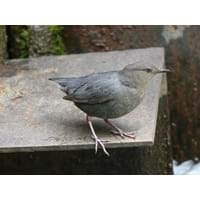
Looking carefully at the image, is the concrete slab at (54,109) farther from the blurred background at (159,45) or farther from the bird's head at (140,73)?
the blurred background at (159,45)

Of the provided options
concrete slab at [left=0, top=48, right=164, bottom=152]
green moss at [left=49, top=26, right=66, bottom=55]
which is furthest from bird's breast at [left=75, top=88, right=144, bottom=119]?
green moss at [left=49, top=26, right=66, bottom=55]

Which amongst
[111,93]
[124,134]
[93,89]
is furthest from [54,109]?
[124,134]

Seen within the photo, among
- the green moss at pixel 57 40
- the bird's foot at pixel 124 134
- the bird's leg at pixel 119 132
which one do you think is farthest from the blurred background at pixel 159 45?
the bird's foot at pixel 124 134

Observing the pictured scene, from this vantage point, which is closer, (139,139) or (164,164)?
(139,139)

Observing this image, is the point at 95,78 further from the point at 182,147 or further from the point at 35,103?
the point at 182,147

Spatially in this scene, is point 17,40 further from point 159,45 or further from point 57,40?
point 159,45

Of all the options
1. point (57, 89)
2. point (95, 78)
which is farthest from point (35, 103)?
point (95, 78)

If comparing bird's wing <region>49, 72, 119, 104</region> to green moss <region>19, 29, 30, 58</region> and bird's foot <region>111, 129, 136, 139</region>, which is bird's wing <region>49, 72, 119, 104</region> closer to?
bird's foot <region>111, 129, 136, 139</region>
